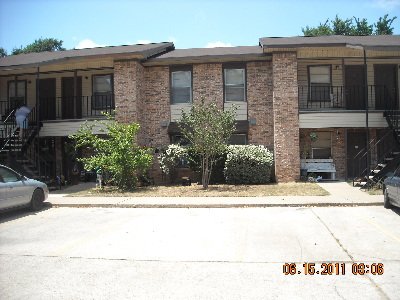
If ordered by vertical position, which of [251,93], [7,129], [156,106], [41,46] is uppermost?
[41,46]

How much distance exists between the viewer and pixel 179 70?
17594 millimetres

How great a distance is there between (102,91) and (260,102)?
840 centimetres

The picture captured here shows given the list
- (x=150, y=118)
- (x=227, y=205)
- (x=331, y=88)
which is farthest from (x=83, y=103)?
(x=331, y=88)

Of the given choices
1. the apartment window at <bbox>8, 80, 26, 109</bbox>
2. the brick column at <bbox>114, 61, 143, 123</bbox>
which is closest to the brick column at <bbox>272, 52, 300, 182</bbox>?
the brick column at <bbox>114, 61, 143, 123</bbox>

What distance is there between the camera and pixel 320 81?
1773 centimetres

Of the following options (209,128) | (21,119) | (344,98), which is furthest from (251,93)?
(21,119)

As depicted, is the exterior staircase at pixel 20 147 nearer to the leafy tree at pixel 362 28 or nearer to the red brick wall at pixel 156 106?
the red brick wall at pixel 156 106

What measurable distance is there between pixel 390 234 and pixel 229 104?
438 inches

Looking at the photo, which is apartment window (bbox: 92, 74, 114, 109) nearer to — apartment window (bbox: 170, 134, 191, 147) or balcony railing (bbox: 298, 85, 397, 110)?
apartment window (bbox: 170, 134, 191, 147)

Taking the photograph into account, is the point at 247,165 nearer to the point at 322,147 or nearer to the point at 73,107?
the point at 322,147

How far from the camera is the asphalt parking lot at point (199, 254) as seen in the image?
4484 mm

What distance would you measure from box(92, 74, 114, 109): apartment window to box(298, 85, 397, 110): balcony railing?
9.81 m

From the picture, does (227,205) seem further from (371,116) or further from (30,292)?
(371,116)

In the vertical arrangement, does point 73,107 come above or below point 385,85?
below
